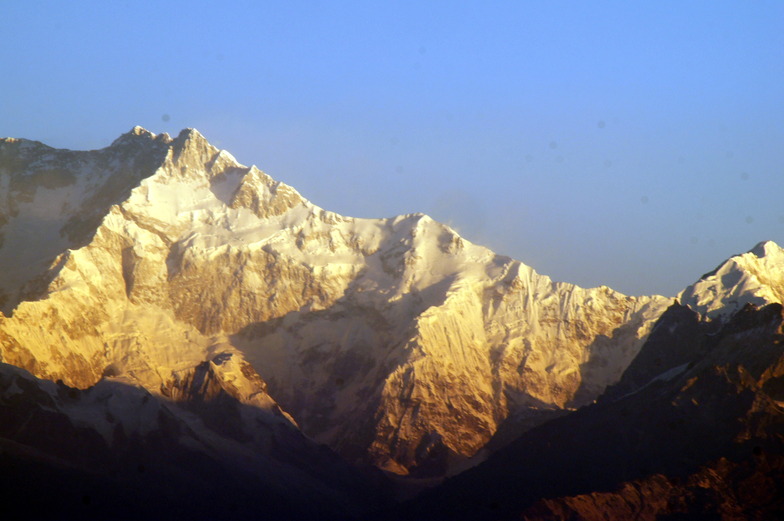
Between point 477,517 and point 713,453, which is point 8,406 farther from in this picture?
point 713,453

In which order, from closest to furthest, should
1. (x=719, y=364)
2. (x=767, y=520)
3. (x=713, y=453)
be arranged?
(x=767, y=520) < (x=713, y=453) < (x=719, y=364)

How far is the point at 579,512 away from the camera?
177000 millimetres

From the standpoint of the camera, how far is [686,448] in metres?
184

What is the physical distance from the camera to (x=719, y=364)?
642 ft

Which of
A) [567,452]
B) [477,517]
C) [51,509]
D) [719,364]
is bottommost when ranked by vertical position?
[51,509]

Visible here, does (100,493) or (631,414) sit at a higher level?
(631,414)

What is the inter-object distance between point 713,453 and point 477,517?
29.7 m

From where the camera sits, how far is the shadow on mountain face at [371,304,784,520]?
17650cm

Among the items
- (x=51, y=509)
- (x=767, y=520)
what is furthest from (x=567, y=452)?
(x=51, y=509)

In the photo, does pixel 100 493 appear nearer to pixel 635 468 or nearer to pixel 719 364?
pixel 635 468

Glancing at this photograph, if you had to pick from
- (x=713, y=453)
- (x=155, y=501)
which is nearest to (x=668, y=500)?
(x=713, y=453)

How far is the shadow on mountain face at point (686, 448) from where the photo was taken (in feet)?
579

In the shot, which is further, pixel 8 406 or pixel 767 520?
pixel 8 406

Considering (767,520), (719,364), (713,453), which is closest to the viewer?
(767,520)
